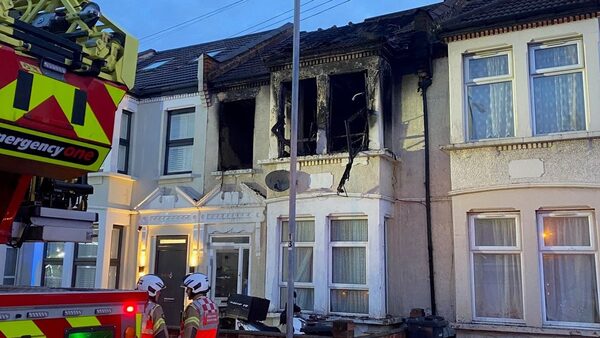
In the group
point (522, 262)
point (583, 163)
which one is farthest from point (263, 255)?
point (583, 163)

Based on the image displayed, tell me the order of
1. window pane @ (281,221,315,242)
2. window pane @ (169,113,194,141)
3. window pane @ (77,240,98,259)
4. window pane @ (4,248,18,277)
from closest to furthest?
window pane @ (281,221,315,242)
window pane @ (4,248,18,277)
window pane @ (77,240,98,259)
window pane @ (169,113,194,141)

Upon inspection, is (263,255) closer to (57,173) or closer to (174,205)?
(174,205)

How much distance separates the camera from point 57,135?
11.9 feet

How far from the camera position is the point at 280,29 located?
18312mm

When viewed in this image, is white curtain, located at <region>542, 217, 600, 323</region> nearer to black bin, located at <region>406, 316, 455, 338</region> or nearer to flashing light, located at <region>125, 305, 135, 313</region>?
black bin, located at <region>406, 316, 455, 338</region>

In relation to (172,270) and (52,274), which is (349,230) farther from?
(52,274)

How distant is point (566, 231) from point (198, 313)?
7227 mm

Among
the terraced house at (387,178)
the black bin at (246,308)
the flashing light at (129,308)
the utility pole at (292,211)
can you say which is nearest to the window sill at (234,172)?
the terraced house at (387,178)

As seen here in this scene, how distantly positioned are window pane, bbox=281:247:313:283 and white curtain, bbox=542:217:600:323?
14.6ft

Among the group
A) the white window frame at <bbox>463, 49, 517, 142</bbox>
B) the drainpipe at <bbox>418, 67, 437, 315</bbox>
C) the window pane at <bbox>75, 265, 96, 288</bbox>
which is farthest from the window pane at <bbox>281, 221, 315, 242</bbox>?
the window pane at <bbox>75, 265, 96, 288</bbox>

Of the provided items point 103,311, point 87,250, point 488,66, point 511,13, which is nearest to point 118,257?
point 87,250

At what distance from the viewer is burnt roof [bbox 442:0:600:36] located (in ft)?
34.2

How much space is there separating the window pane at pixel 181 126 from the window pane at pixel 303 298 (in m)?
4.90

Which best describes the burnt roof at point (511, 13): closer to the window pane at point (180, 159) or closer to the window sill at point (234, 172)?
the window sill at point (234, 172)
